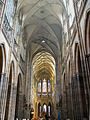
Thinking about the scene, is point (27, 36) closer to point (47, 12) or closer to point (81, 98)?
point (47, 12)

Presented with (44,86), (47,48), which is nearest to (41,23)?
(47,48)

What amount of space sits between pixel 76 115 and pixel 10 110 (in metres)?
6.44

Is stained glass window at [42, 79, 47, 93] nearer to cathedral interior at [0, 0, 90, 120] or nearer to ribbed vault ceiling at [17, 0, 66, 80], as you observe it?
cathedral interior at [0, 0, 90, 120]

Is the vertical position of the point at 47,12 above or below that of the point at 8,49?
above

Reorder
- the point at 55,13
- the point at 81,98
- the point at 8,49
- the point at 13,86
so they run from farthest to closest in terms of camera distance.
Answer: the point at 55,13, the point at 13,86, the point at 8,49, the point at 81,98

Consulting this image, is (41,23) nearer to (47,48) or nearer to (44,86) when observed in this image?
(47,48)

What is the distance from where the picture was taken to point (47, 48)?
27641mm

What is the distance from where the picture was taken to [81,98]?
1030 centimetres

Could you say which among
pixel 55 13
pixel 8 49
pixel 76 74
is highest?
pixel 55 13

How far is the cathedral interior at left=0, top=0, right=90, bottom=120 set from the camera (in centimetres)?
962

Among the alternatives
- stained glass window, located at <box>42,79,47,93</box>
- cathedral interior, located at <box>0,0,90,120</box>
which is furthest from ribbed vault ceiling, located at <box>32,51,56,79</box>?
stained glass window, located at <box>42,79,47,93</box>

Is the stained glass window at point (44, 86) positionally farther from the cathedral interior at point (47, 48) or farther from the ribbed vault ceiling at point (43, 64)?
the cathedral interior at point (47, 48)

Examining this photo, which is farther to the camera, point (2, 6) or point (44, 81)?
point (44, 81)

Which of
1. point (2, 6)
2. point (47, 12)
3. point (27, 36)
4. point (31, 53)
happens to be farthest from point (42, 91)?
point (2, 6)
